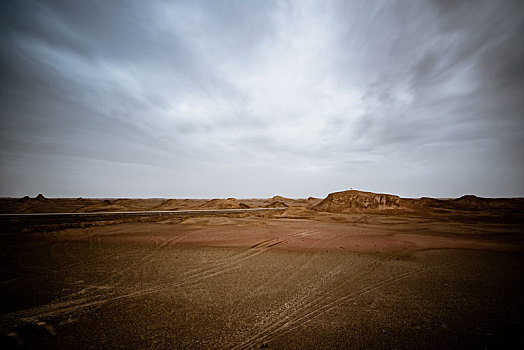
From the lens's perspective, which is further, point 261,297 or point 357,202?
point 357,202

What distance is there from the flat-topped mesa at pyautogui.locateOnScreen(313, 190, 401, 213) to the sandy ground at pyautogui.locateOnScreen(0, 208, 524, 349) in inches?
1155

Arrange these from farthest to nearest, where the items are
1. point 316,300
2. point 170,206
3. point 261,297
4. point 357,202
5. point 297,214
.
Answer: point 170,206 → point 357,202 → point 297,214 → point 261,297 → point 316,300

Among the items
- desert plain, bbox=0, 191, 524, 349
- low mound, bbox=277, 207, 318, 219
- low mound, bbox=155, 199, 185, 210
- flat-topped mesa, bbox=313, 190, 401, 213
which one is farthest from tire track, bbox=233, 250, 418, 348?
low mound, bbox=155, 199, 185, 210

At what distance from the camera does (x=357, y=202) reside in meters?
39.7

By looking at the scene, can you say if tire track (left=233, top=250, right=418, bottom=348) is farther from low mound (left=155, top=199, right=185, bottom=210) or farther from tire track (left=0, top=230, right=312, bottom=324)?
low mound (left=155, top=199, right=185, bottom=210)

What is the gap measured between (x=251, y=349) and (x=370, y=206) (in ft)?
132

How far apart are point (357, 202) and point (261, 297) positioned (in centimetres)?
3910

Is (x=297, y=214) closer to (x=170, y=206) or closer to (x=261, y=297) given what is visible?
(x=261, y=297)

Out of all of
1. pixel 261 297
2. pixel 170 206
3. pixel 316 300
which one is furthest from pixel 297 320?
pixel 170 206

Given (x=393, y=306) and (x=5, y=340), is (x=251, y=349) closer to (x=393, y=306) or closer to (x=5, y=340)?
(x=393, y=306)

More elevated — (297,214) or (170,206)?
(170,206)

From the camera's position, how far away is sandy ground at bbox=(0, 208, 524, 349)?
362cm

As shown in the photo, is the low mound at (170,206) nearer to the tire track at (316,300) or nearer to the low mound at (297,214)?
the low mound at (297,214)

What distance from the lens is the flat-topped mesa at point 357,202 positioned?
124ft
